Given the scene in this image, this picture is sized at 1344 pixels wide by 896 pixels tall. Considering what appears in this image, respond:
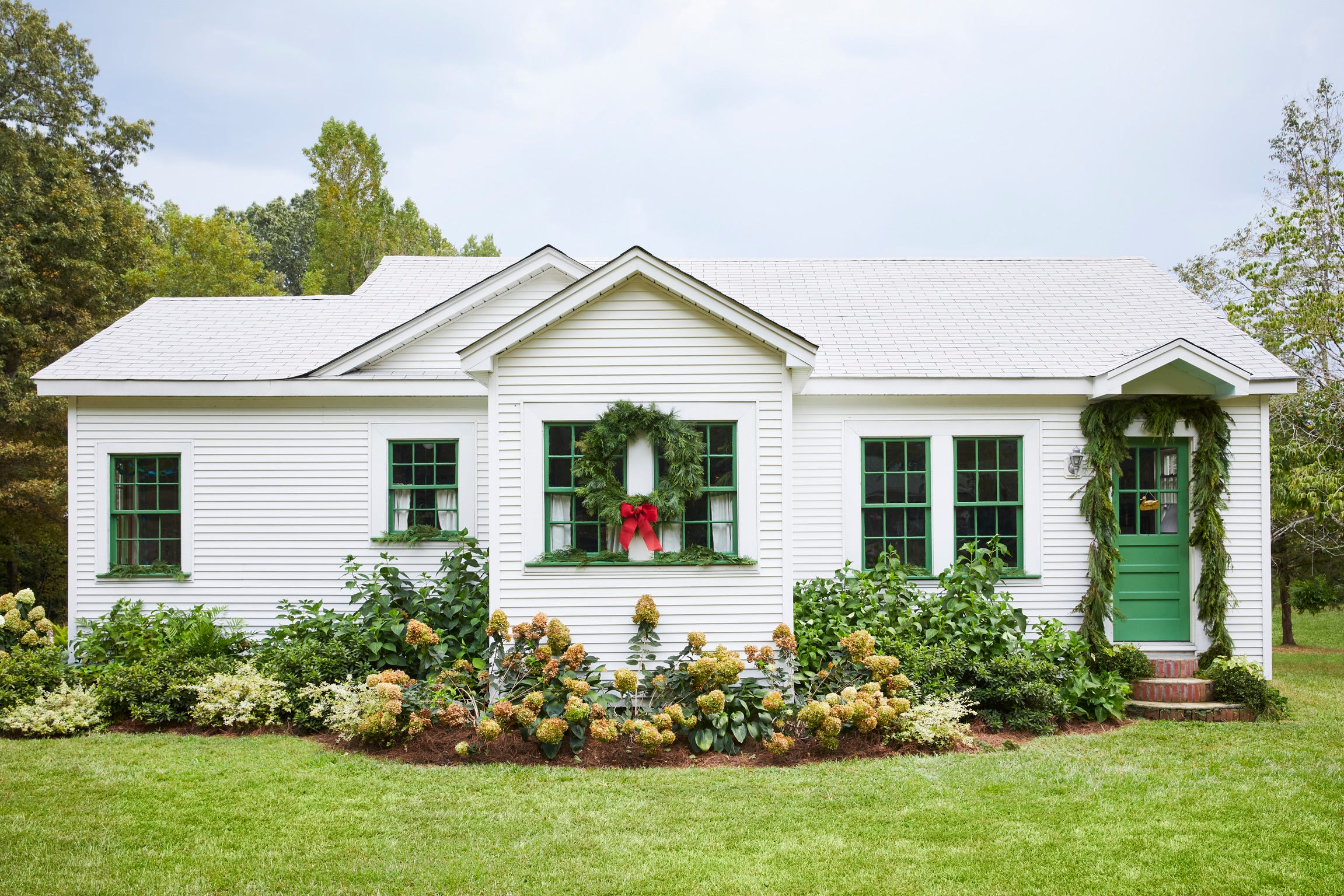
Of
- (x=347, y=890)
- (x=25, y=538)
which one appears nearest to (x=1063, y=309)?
(x=347, y=890)

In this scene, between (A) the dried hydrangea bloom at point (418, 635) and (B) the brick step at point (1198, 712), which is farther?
(B) the brick step at point (1198, 712)

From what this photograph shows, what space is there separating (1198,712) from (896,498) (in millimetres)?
3601

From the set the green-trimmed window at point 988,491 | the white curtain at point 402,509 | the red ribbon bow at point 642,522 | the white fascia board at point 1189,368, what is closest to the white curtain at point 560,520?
the red ribbon bow at point 642,522

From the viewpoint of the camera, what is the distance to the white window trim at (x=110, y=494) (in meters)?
9.46

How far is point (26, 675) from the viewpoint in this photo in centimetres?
791

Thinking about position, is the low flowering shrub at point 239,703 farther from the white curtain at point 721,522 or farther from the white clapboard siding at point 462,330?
the white curtain at point 721,522

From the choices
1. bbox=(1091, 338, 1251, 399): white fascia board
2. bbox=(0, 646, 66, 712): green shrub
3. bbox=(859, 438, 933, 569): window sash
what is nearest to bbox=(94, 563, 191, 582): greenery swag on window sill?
bbox=(0, 646, 66, 712): green shrub

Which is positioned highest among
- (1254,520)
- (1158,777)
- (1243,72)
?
(1243,72)

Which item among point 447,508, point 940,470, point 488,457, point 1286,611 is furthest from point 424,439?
point 1286,611

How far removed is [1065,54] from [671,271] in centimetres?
1115

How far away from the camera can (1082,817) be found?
5180mm

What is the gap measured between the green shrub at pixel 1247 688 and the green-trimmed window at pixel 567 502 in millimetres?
6457

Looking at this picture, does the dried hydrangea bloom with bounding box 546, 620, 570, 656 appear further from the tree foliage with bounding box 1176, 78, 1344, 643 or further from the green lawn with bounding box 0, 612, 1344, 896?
the tree foliage with bounding box 1176, 78, 1344, 643

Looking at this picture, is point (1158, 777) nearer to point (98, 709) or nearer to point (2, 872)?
point (2, 872)
